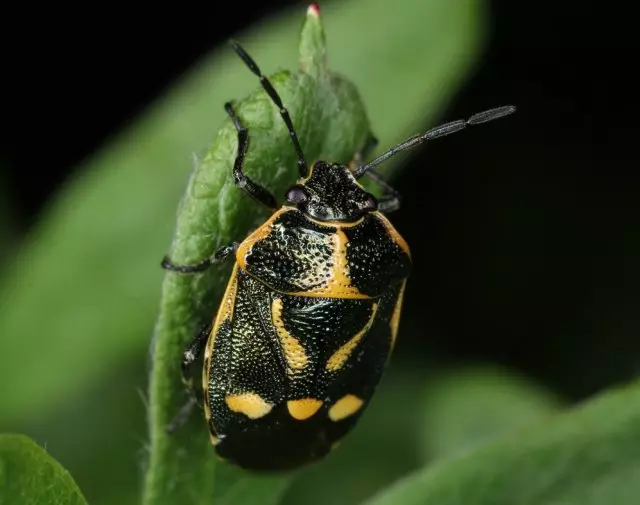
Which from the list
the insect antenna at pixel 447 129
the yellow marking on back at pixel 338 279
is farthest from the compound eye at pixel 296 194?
the insect antenna at pixel 447 129

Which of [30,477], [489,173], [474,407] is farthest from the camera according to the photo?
[489,173]

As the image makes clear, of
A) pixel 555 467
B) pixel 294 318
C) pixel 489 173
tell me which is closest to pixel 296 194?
pixel 294 318

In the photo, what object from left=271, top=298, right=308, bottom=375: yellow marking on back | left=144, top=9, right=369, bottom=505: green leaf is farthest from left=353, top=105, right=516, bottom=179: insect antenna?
left=271, top=298, right=308, bottom=375: yellow marking on back

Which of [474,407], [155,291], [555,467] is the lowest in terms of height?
[474,407]

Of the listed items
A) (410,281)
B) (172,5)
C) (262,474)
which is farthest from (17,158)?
(262,474)

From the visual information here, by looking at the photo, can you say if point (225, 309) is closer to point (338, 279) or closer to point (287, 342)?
point (287, 342)

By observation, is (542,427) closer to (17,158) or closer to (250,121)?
(250,121)

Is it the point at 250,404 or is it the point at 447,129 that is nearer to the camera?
the point at 250,404

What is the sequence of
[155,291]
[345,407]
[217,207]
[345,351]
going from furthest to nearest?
[155,291] < [345,407] < [345,351] < [217,207]
